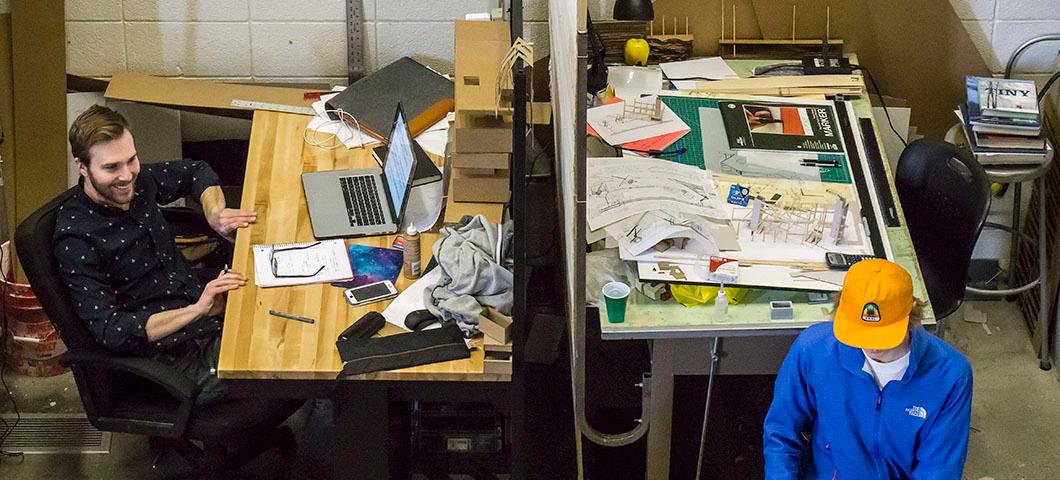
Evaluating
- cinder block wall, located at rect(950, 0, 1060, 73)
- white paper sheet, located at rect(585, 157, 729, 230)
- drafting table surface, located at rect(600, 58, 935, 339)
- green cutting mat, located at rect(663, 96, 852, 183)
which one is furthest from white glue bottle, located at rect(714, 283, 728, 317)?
cinder block wall, located at rect(950, 0, 1060, 73)

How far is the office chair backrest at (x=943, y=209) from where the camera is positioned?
307 centimetres

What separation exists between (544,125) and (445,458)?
1.24 meters

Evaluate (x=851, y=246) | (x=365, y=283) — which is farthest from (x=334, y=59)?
(x=851, y=246)

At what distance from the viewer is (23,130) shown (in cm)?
380

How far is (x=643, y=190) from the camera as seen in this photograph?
10.1ft

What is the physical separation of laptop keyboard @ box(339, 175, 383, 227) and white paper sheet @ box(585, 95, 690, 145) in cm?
65

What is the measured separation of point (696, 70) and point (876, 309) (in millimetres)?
1658

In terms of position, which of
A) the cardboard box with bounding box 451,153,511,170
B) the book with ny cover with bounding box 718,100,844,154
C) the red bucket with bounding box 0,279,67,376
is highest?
the book with ny cover with bounding box 718,100,844,154

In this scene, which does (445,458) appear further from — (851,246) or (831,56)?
(831,56)

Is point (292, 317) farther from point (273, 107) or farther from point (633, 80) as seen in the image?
point (633, 80)

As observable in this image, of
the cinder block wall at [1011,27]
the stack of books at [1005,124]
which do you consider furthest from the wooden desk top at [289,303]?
the cinder block wall at [1011,27]

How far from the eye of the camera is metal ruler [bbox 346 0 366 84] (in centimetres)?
400

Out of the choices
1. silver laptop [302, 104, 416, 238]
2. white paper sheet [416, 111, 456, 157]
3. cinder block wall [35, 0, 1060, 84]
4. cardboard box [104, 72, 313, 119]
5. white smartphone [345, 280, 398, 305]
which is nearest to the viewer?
white smartphone [345, 280, 398, 305]

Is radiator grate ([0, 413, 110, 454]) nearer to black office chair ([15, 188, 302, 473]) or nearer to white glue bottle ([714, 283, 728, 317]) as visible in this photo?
black office chair ([15, 188, 302, 473])
